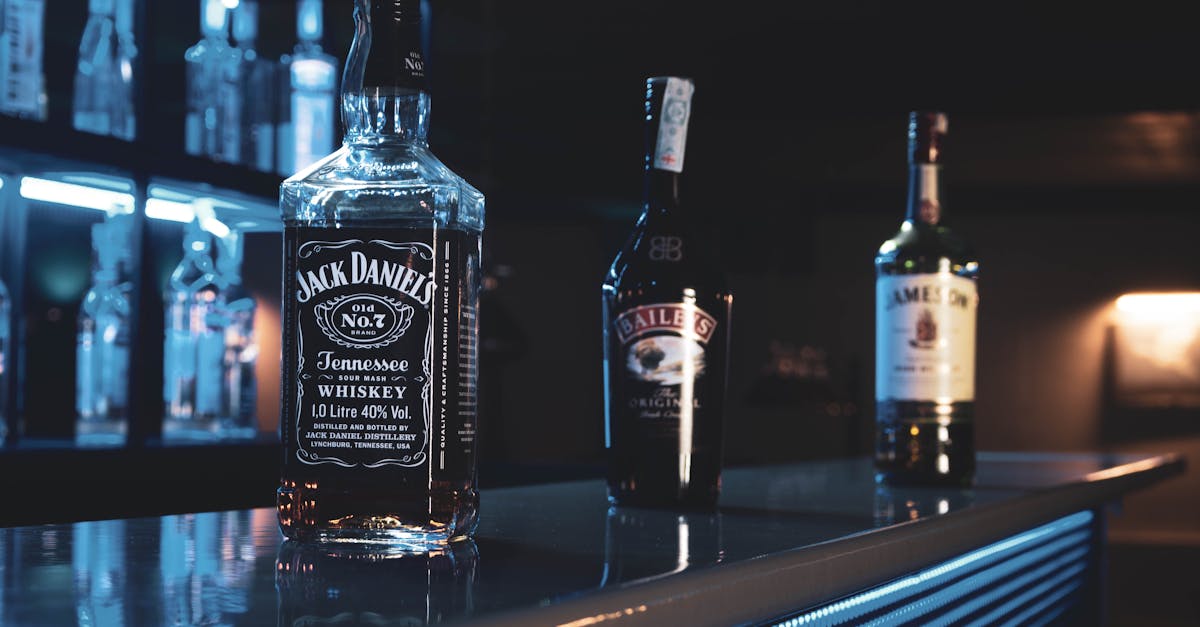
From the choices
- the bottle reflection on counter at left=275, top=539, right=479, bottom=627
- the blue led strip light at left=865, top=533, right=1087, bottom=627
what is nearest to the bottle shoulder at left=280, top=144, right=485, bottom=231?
the bottle reflection on counter at left=275, top=539, right=479, bottom=627

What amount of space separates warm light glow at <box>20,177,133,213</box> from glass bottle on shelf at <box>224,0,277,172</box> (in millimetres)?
247

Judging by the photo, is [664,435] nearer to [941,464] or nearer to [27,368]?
[941,464]

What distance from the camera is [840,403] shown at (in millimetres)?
8422

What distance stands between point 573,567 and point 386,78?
307 millimetres

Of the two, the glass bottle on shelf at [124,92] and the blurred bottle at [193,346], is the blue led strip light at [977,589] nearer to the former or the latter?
the blurred bottle at [193,346]

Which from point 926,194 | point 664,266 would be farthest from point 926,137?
point 664,266

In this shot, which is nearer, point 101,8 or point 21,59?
point 21,59

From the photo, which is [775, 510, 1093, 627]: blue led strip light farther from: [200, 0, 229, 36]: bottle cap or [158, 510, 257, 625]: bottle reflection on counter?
[200, 0, 229, 36]: bottle cap

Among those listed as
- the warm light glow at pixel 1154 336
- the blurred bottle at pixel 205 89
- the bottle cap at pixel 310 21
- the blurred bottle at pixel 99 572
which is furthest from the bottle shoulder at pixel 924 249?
the warm light glow at pixel 1154 336

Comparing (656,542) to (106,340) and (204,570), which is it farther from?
(106,340)

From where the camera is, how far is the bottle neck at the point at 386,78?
2.43 ft

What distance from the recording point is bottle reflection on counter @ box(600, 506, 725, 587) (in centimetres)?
61

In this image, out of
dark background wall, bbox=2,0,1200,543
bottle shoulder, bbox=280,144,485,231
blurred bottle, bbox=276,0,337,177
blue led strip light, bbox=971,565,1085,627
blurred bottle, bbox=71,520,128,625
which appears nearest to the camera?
blurred bottle, bbox=71,520,128,625

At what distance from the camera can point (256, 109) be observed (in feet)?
8.51
